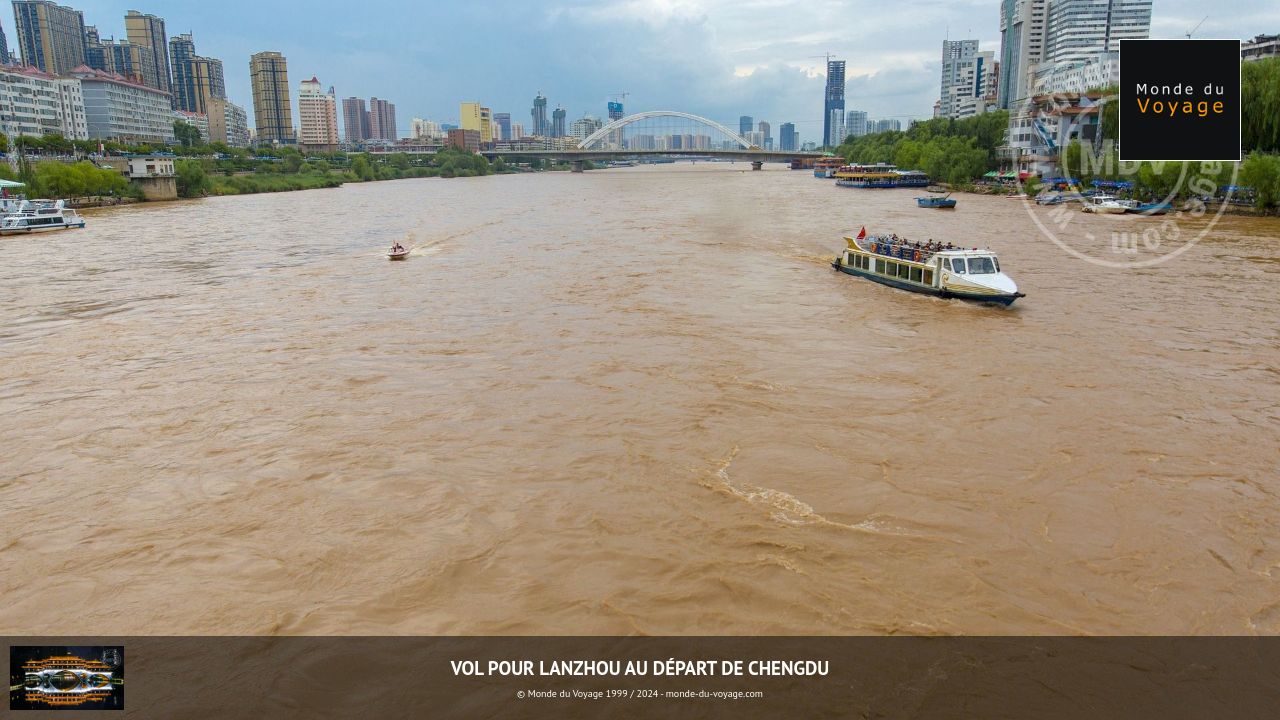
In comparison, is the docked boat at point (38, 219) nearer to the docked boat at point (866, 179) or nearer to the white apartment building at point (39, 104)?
the white apartment building at point (39, 104)

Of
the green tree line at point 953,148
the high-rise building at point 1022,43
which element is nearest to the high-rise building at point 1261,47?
the green tree line at point 953,148

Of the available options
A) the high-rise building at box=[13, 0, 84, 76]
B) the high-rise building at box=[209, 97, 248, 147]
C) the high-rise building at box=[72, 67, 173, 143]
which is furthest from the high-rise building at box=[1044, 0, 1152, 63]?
the high-rise building at box=[13, 0, 84, 76]

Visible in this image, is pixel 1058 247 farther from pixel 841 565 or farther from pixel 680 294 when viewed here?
pixel 841 565

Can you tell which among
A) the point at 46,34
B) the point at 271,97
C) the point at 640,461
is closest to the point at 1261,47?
the point at 640,461

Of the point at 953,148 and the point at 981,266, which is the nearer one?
the point at 981,266
